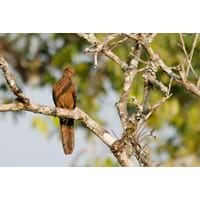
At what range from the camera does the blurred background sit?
4852 millimetres

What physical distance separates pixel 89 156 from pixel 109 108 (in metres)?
0.21

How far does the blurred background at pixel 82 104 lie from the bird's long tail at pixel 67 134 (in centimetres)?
3

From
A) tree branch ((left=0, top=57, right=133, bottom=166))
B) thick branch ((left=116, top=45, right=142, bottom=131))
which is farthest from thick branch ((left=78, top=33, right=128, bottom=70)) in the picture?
tree branch ((left=0, top=57, right=133, bottom=166))

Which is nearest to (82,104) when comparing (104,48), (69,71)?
(69,71)

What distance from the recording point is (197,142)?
5.31 meters

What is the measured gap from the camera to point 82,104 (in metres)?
5.05

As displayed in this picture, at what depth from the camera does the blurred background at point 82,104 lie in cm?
485

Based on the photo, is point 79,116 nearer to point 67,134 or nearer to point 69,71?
point 67,134

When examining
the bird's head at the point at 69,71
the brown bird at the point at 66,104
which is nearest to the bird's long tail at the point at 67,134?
the brown bird at the point at 66,104

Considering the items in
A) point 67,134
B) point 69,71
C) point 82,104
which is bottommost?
point 67,134

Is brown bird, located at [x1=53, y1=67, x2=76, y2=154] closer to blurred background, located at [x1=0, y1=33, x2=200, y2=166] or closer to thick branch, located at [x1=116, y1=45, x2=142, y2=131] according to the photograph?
blurred background, located at [x1=0, y1=33, x2=200, y2=166]

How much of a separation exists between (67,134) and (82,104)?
0.19 metres
